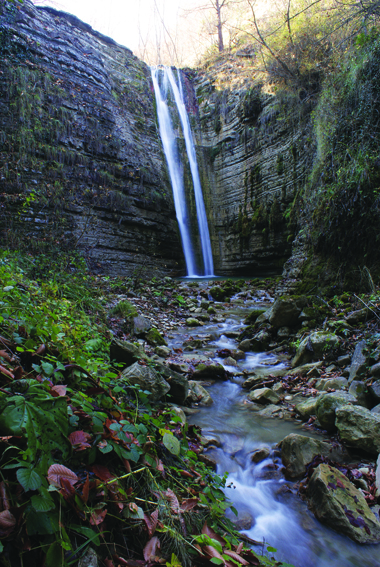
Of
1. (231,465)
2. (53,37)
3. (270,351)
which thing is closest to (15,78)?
(53,37)

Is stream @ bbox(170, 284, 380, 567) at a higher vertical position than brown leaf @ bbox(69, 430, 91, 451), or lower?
lower

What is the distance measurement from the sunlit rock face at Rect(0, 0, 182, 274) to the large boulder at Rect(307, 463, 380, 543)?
26.4 feet

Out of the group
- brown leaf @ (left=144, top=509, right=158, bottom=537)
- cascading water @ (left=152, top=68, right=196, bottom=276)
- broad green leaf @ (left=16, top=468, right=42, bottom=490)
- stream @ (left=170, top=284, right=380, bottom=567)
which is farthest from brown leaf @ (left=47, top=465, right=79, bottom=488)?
cascading water @ (left=152, top=68, right=196, bottom=276)

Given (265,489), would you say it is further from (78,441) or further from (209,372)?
(209,372)

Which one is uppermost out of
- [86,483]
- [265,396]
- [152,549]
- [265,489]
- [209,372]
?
[86,483]

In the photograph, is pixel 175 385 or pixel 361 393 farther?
pixel 175 385

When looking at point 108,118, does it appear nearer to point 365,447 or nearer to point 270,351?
point 270,351

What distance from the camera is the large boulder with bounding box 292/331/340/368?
3.68 metres

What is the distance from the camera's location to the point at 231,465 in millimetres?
2289

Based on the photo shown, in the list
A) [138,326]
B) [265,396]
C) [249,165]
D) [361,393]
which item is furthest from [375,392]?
[249,165]

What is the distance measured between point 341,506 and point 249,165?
1387cm

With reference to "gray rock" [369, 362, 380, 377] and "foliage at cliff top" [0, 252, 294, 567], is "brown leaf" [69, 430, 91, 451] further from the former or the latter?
"gray rock" [369, 362, 380, 377]

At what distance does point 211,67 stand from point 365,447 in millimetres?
20351

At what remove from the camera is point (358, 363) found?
2984 mm
